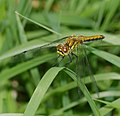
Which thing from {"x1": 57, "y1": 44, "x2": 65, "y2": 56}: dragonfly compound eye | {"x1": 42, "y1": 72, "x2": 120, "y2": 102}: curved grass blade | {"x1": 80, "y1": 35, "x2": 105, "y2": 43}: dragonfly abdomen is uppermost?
{"x1": 57, "y1": 44, "x2": 65, "y2": 56}: dragonfly compound eye

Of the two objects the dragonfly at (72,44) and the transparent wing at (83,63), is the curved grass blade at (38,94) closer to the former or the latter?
the dragonfly at (72,44)

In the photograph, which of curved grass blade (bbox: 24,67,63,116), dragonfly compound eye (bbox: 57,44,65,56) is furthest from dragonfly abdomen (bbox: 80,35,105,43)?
curved grass blade (bbox: 24,67,63,116)

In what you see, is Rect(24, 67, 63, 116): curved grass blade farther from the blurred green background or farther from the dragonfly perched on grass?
the dragonfly perched on grass

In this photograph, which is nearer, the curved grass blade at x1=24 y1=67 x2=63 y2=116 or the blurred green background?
the curved grass blade at x1=24 y1=67 x2=63 y2=116

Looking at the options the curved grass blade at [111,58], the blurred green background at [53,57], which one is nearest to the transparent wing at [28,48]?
the blurred green background at [53,57]

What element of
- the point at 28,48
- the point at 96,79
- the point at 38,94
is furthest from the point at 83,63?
the point at 38,94

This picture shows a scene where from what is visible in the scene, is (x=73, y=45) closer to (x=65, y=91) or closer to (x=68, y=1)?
(x=65, y=91)

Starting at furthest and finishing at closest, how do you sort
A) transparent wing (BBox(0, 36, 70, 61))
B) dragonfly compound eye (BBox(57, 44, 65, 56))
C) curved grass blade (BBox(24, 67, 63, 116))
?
transparent wing (BBox(0, 36, 70, 61))
dragonfly compound eye (BBox(57, 44, 65, 56))
curved grass blade (BBox(24, 67, 63, 116))

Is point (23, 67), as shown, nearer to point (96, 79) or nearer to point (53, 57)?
point (53, 57)
